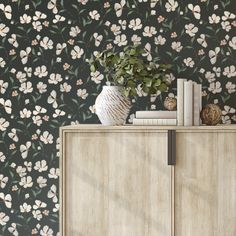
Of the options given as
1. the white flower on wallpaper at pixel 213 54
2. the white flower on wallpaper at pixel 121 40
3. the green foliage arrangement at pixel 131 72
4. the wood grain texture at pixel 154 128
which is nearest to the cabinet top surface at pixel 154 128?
the wood grain texture at pixel 154 128

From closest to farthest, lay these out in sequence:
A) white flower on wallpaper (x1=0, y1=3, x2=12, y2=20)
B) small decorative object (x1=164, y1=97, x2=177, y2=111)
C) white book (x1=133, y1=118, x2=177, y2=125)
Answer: white book (x1=133, y1=118, x2=177, y2=125), small decorative object (x1=164, y1=97, x2=177, y2=111), white flower on wallpaper (x1=0, y1=3, x2=12, y2=20)

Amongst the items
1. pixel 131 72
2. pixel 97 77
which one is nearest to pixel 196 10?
pixel 131 72

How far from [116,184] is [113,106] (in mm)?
435

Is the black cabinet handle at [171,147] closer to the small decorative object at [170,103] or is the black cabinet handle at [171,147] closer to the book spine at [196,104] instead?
the book spine at [196,104]

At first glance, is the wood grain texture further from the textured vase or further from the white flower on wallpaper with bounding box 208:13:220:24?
the white flower on wallpaper with bounding box 208:13:220:24

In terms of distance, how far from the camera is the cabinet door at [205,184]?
2.76m

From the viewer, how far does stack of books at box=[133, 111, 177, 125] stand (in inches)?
113

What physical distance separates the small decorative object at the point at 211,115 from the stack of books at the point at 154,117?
0.16m

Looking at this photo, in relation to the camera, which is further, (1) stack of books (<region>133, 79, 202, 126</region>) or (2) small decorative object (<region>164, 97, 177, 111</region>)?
(2) small decorative object (<region>164, 97, 177, 111</region>)

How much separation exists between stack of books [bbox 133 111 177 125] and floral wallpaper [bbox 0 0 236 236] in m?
0.25

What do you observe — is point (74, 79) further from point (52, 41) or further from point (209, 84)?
point (209, 84)

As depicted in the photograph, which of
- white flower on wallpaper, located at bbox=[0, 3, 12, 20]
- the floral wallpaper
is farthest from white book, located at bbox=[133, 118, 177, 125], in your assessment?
white flower on wallpaper, located at bbox=[0, 3, 12, 20]

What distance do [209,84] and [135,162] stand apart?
0.73 metres

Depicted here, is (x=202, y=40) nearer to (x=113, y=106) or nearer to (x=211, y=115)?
(x=211, y=115)
